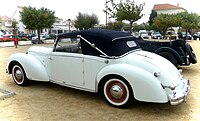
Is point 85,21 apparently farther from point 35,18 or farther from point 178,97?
point 178,97

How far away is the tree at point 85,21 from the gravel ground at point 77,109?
133ft

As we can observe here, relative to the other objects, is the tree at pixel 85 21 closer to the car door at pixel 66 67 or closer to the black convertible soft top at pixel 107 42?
the car door at pixel 66 67

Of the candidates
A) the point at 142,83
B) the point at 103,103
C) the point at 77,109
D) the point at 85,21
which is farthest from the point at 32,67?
the point at 85,21

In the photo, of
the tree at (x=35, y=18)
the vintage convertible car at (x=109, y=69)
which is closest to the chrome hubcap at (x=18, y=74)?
the vintage convertible car at (x=109, y=69)

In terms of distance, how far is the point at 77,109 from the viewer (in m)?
4.18

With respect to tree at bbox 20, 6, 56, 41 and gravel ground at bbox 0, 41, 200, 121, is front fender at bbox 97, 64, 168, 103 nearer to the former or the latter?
gravel ground at bbox 0, 41, 200, 121

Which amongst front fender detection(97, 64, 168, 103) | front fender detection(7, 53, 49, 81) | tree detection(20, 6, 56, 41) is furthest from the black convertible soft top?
tree detection(20, 6, 56, 41)

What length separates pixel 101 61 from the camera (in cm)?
439

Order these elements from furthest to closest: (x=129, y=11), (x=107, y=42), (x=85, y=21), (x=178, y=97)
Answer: (x=85, y=21)
(x=129, y=11)
(x=107, y=42)
(x=178, y=97)

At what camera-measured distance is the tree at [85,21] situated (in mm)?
44875

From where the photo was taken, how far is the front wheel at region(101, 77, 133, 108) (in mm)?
4047

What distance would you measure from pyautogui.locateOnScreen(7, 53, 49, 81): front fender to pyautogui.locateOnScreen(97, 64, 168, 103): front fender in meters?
2.02

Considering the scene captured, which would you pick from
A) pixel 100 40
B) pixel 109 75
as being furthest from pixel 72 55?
pixel 109 75

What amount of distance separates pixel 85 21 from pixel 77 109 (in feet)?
137
